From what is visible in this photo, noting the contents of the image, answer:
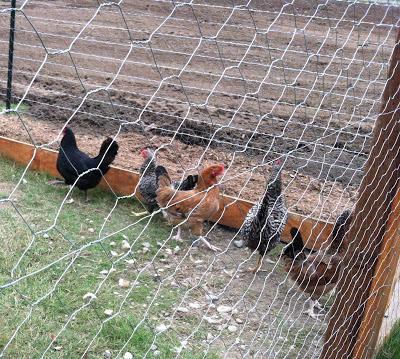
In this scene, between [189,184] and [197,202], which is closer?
[197,202]

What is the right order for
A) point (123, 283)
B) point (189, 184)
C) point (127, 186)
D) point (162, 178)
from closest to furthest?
point (123, 283)
point (189, 184)
point (162, 178)
point (127, 186)

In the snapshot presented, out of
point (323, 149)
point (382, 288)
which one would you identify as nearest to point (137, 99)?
point (323, 149)

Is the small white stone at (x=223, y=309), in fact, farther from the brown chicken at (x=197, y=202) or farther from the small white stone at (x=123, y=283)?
the small white stone at (x=123, y=283)

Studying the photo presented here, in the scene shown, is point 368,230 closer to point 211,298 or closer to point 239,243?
point 211,298

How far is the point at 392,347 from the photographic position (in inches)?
114

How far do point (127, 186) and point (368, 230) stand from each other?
2.42 metres

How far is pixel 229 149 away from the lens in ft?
17.7

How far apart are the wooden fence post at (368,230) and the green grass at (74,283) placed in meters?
0.73

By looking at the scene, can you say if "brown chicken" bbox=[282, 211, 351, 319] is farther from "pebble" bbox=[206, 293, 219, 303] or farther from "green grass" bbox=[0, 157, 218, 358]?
"green grass" bbox=[0, 157, 218, 358]

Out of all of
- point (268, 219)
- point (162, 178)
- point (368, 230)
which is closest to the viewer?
point (368, 230)

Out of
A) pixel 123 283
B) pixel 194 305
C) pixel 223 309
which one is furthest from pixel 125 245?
pixel 223 309

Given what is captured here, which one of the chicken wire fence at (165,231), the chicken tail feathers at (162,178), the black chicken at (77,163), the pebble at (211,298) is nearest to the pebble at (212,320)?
the chicken wire fence at (165,231)

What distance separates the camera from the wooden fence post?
7.17ft

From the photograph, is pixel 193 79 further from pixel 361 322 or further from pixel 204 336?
pixel 361 322
